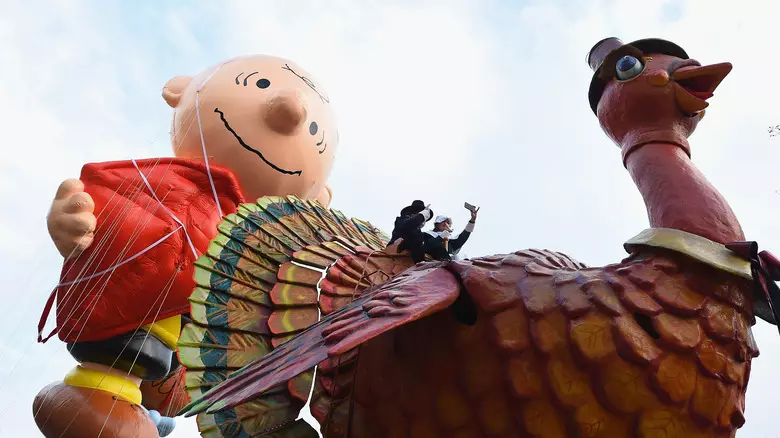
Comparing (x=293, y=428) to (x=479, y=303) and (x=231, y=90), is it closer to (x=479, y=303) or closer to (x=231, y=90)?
(x=479, y=303)

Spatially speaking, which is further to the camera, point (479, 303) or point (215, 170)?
point (215, 170)

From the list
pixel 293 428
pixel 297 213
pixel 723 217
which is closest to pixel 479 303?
pixel 723 217

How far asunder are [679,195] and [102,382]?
2.83 m

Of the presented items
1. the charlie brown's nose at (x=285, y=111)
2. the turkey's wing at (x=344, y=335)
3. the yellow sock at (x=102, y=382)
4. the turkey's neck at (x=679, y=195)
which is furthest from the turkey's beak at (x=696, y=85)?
the yellow sock at (x=102, y=382)

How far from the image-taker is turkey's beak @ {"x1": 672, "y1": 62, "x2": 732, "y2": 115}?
153cm

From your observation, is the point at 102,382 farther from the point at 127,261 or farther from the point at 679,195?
the point at 679,195

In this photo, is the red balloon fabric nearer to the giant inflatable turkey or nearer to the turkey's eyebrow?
the turkey's eyebrow

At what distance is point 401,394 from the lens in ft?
4.67

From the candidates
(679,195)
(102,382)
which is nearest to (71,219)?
(102,382)

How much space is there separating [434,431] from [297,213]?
3.93 ft

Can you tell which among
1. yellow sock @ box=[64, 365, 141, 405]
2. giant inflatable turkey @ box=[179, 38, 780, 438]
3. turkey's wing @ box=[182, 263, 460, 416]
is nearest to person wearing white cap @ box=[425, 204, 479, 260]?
giant inflatable turkey @ box=[179, 38, 780, 438]

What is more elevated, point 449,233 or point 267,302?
point 449,233

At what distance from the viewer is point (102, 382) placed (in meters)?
3.11

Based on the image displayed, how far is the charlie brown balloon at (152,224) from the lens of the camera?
2.99 m
